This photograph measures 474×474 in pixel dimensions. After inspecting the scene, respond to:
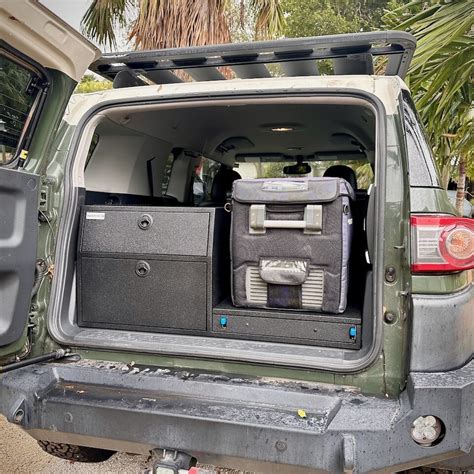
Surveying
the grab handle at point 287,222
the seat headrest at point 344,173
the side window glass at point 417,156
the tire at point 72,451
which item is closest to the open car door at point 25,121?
the tire at point 72,451

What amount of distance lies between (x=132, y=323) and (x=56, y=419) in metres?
0.58

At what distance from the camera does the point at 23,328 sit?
82.4 inches

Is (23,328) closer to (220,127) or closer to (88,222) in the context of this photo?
(88,222)

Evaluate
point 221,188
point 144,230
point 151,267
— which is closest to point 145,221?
point 144,230

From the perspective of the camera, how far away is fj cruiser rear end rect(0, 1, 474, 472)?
1685mm

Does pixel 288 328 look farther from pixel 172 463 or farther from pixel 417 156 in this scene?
pixel 417 156

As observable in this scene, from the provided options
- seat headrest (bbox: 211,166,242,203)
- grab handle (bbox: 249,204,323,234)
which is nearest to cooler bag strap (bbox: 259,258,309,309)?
grab handle (bbox: 249,204,323,234)

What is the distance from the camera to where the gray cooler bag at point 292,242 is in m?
2.07

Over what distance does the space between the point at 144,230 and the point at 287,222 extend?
701mm

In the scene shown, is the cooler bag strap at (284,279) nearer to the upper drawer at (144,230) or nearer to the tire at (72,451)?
the upper drawer at (144,230)

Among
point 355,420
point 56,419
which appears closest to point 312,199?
point 355,420

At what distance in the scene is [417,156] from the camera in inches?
77.0

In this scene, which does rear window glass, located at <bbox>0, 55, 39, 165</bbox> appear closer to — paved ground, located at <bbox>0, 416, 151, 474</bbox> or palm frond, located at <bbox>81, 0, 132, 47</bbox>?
paved ground, located at <bbox>0, 416, 151, 474</bbox>

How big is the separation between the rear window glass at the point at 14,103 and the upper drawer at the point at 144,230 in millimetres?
456
